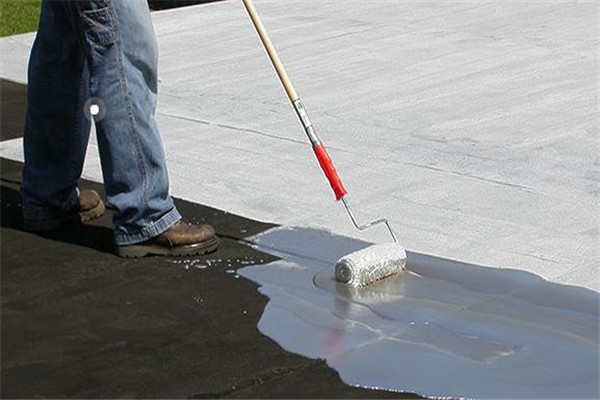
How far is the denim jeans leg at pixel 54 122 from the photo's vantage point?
16.4 feet

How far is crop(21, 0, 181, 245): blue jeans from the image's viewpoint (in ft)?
15.5

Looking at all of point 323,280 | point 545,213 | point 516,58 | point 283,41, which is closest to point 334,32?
point 283,41

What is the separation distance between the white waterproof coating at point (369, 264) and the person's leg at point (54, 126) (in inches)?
44.8

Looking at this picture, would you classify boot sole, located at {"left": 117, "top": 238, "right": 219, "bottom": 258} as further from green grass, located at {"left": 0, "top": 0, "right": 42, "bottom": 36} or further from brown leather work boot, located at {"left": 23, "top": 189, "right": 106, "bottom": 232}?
green grass, located at {"left": 0, "top": 0, "right": 42, "bottom": 36}

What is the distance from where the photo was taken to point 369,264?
4.53 meters

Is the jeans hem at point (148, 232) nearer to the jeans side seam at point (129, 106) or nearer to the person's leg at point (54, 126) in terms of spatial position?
the jeans side seam at point (129, 106)

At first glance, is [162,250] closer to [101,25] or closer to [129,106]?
[129,106]

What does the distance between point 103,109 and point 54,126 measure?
395mm

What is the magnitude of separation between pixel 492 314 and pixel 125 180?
1.34 m

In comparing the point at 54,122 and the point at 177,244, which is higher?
the point at 54,122

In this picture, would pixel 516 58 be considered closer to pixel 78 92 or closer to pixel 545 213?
pixel 545 213

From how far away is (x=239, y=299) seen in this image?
450 centimetres

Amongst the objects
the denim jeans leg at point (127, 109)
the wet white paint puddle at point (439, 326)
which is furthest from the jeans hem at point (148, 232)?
the wet white paint puddle at point (439, 326)

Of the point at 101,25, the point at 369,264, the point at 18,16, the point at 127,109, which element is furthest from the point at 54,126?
the point at 18,16
